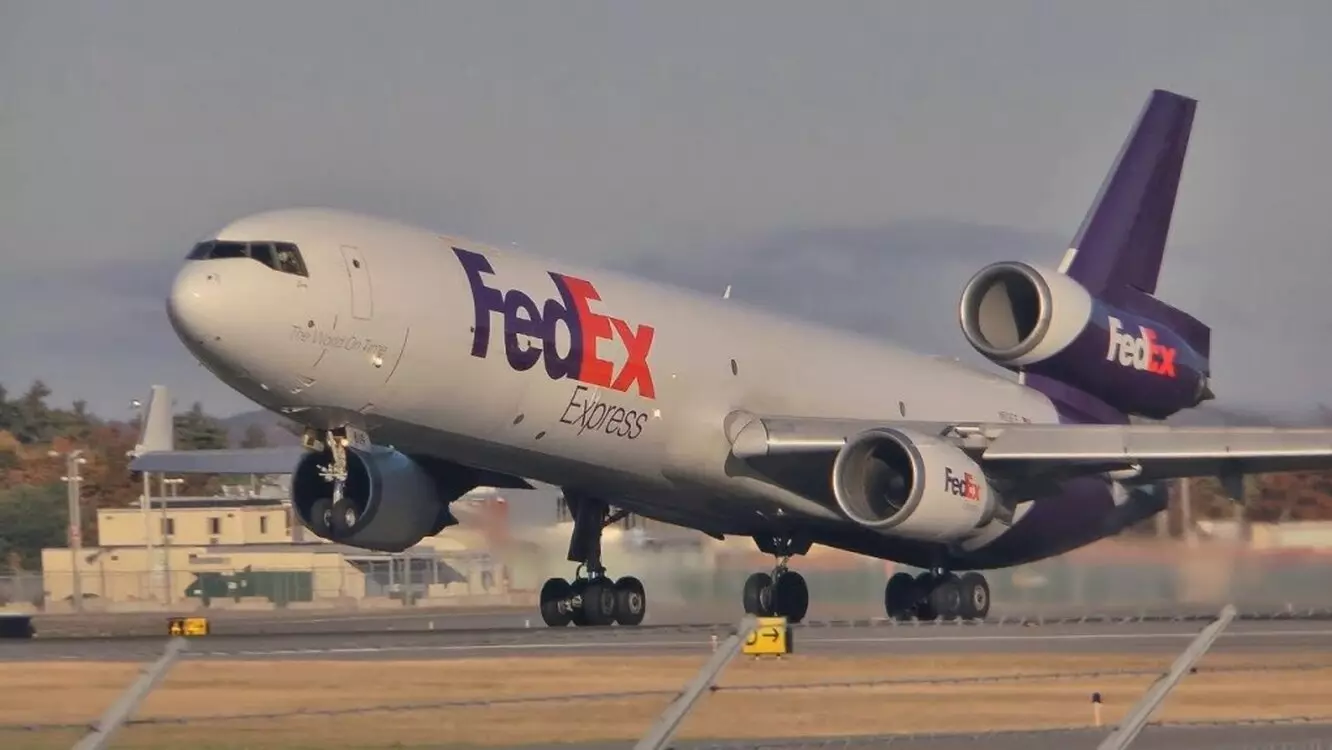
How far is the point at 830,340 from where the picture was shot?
34.5 meters

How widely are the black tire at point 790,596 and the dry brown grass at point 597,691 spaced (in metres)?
10.6

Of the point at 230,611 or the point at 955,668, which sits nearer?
the point at 955,668

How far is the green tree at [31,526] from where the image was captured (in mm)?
72625

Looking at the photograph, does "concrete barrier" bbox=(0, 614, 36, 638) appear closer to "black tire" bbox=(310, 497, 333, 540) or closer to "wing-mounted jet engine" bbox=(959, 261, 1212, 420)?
"black tire" bbox=(310, 497, 333, 540)

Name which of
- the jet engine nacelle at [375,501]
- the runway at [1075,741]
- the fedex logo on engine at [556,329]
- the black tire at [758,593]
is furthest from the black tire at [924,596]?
the runway at [1075,741]

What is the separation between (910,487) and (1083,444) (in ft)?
10.5

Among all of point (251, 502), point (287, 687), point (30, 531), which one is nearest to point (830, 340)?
point (287, 687)

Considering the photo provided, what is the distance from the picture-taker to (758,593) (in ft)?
112

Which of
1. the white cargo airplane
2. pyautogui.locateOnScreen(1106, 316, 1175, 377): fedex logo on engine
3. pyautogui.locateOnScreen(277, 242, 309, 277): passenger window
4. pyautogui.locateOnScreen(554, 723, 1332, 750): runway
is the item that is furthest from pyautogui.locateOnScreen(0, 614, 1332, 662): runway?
pyautogui.locateOnScreen(554, 723, 1332, 750): runway

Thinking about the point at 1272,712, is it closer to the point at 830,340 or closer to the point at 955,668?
the point at 955,668

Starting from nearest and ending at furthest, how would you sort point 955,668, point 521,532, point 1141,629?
point 955,668
point 1141,629
point 521,532

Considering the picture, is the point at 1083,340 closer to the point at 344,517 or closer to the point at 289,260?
the point at 344,517

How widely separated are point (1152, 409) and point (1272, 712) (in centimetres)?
1959

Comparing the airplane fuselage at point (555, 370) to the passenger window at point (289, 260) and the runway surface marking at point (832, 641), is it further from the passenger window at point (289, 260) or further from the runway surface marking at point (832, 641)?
the runway surface marking at point (832, 641)
